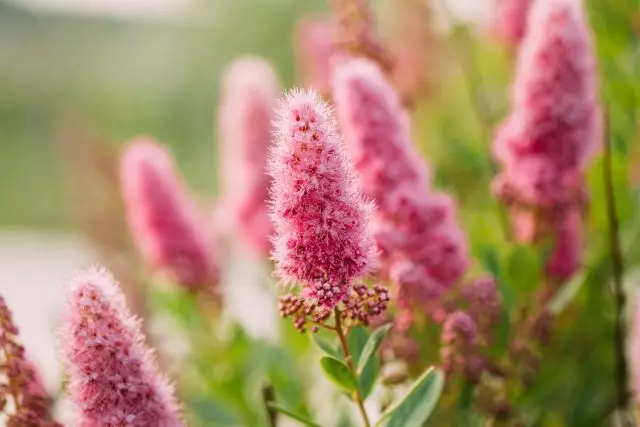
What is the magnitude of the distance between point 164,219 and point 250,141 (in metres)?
0.11

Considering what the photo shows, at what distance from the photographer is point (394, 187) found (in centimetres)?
64

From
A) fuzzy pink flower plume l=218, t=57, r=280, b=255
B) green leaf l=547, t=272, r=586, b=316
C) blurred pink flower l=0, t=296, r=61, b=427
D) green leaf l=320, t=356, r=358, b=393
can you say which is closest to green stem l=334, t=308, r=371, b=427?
green leaf l=320, t=356, r=358, b=393

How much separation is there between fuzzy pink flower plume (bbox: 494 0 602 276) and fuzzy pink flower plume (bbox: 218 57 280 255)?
0.26 m

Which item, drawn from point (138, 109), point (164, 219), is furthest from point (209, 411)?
point (138, 109)

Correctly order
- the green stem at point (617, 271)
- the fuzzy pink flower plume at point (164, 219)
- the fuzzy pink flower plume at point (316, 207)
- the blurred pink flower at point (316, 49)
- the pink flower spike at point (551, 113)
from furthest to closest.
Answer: the blurred pink flower at point (316, 49)
the fuzzy pink flower plume at point (164, 219)
the pink flower spike at point (551, 113)
the green stem at point (617, 271)
the fuzzy pink flower plume at point (316, 207)

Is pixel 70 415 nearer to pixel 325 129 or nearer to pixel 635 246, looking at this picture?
pixel 325 129

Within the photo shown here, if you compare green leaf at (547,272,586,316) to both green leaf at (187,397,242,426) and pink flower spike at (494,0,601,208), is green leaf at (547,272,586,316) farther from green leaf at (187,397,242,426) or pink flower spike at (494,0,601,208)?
green leaf at (187,397,242,426)

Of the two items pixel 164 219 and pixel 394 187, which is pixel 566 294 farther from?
pixel 164 219

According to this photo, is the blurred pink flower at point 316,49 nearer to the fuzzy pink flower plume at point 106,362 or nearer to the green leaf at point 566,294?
the green leaf at point 566,294

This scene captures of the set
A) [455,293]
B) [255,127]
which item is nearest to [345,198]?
[455,293]

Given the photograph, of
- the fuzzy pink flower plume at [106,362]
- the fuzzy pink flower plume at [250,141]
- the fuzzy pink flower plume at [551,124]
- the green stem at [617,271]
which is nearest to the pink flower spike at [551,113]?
the fuzzy pink flower plume at [551,124]

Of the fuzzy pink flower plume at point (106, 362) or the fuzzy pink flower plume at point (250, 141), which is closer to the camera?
the fuzzy pink flower plume at point (106, 362)

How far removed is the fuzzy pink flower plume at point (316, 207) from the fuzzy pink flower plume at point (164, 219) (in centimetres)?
51

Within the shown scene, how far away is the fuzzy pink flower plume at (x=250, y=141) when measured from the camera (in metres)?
0.96
